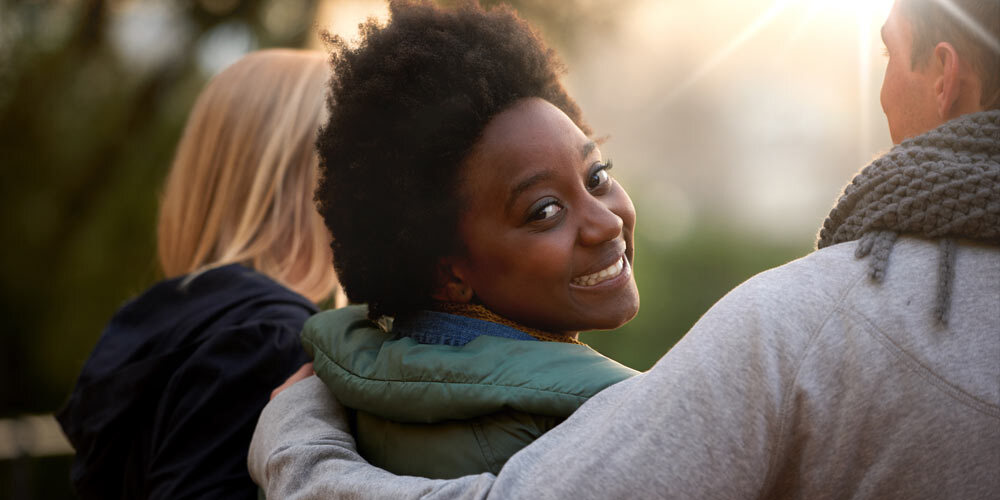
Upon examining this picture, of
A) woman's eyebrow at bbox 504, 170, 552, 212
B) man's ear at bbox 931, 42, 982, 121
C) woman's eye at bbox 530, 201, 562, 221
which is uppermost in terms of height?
man's ear at bbox 931, 42, 982, 121

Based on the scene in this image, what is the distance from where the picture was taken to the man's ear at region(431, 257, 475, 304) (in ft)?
6.22

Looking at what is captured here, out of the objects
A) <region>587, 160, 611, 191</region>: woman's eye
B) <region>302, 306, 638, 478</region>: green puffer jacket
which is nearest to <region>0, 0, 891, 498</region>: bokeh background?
<region>587, 160, 611, 191</region>: woman's eye

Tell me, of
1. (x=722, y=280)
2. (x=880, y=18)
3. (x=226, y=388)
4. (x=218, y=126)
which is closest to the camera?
(x=880, y=18)

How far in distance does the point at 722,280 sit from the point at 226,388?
4.99m

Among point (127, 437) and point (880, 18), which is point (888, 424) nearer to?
point (880, 18)

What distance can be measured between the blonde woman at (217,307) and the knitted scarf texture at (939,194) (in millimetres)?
1565

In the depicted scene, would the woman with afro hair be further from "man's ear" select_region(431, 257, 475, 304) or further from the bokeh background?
the bokeh background

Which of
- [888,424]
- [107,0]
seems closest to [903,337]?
[888,424]

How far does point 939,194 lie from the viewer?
1.41 metres

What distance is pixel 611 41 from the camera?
23.7 ft

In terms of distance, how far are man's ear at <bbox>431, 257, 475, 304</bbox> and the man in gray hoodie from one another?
0.50 metres

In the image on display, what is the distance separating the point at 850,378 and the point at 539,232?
2.25ft

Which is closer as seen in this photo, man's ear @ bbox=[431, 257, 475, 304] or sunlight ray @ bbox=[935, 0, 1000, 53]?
sunlight ray @ bbox=[935, 0, 1000, 53]

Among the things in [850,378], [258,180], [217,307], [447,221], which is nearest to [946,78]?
[850,378]
